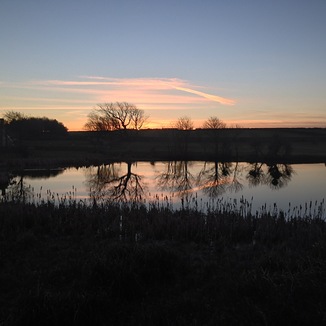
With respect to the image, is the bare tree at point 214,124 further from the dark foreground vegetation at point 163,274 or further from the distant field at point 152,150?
the dark foreground vegetation at point 163,274

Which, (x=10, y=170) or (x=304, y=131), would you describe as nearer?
(x=10, y=170)

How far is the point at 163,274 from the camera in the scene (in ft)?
20.1

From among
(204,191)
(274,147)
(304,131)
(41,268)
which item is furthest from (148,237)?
(304,131)

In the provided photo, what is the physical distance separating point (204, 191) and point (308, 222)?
11.6m

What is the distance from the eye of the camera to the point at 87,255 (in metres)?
7.17

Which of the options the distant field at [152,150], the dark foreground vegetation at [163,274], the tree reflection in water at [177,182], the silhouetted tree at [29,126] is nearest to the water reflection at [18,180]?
the distant field at [152,150]

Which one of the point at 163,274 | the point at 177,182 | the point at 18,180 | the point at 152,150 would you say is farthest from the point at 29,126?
the point at 163,274

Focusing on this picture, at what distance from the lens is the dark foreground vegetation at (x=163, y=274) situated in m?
4.84

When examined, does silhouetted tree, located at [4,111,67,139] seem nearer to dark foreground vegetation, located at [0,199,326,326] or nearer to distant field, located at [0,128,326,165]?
distant field, located at [0,128,326,165]

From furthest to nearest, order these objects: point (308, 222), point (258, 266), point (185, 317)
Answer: point (308, 222) → point (258, 266) → point (185, 317)

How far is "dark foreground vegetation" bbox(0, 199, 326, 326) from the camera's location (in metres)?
4.84

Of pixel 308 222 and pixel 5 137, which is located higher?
pixel 5 137

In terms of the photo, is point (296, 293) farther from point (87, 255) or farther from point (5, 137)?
→ point (5, 137)

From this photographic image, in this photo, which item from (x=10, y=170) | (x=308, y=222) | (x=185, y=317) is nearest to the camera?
(x=185, y=317)
